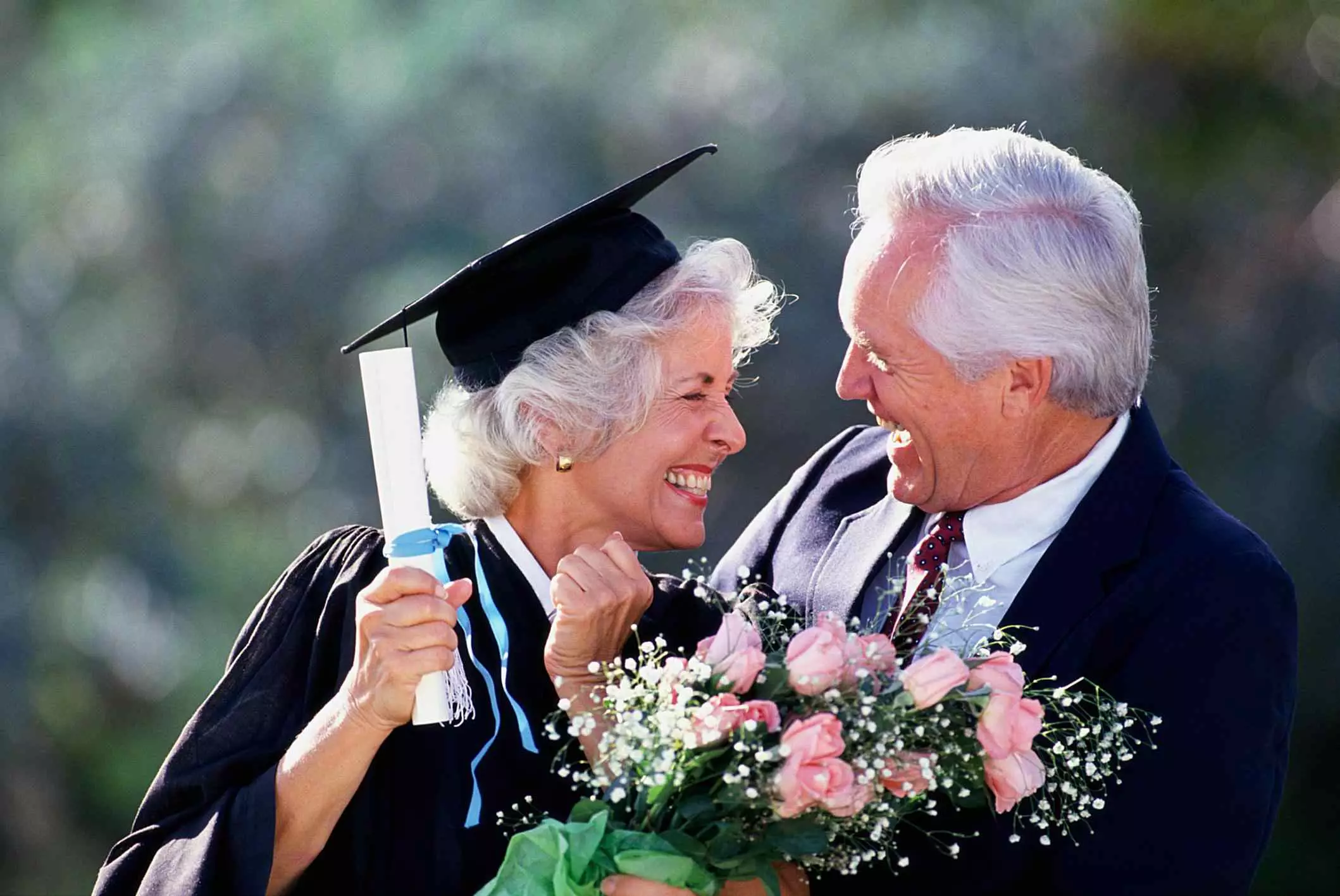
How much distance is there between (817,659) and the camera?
8.21 feet

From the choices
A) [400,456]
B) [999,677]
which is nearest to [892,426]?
[999,677]

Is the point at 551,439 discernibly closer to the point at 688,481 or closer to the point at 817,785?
the point at 688,481

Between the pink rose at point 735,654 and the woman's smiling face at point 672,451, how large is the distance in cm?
74

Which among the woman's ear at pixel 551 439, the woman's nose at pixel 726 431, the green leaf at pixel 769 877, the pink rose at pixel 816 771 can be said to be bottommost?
the green leaf at pixel 769 877

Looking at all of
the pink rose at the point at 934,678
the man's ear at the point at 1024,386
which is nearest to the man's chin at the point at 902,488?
the man's ear at the point at 1024,386

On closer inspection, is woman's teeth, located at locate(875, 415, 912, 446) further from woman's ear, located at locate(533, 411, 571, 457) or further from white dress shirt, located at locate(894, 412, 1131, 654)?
woman's ear, located at locate(533, 411, 571, 457)

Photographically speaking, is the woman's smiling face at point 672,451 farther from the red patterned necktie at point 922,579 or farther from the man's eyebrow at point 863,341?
the red patterned necktie at point 922,579

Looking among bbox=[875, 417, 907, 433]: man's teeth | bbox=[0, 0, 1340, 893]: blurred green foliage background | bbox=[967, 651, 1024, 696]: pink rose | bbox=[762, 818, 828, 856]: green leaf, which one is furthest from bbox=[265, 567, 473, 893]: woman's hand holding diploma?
bbox=[0, 0, 1340, 893]: blurred green foliage background

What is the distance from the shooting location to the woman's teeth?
3.37 m

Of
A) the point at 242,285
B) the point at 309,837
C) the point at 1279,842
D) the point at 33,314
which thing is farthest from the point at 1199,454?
the point at 33,314

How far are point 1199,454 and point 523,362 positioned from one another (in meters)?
4.70

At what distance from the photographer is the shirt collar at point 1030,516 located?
3268mm

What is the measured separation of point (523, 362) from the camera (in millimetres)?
3346

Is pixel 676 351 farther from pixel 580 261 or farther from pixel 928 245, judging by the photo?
pixel 928 245
